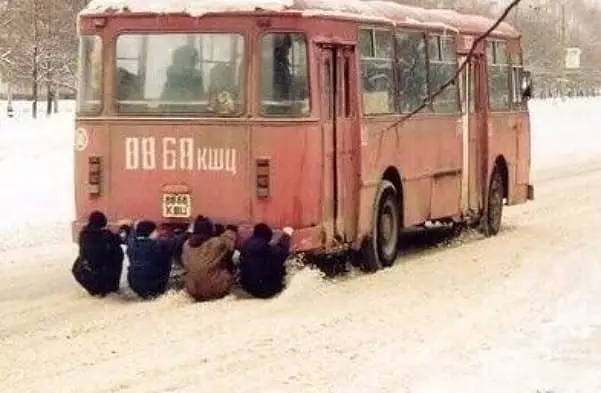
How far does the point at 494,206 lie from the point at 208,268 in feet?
26.1

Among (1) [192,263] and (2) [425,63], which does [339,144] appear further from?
(2) [425,63]

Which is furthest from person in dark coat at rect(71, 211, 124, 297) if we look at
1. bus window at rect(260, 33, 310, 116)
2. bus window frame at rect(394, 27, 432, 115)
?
bus window frame at rect(394, 27, 432, 115)

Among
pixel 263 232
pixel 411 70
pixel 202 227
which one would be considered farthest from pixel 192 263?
pixel 411 70

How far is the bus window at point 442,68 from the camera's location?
57.6 feet

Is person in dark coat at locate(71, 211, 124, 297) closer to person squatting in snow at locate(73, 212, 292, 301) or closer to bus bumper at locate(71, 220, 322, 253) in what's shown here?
person squatting in snow at locate(73, 212, 292, 301)

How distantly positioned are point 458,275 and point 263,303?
2925 mm

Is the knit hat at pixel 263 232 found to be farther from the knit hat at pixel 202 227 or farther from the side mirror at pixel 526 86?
the side mirror at pixel 526 86

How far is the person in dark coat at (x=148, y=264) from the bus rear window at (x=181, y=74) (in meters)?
1.35

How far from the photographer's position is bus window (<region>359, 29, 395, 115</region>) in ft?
50.5

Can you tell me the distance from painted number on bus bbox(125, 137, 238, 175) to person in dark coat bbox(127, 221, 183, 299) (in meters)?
0.84

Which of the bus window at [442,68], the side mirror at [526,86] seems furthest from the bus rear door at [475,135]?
the side mirror at [526,86]

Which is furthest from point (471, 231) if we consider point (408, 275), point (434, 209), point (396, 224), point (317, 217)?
point (317, 217)

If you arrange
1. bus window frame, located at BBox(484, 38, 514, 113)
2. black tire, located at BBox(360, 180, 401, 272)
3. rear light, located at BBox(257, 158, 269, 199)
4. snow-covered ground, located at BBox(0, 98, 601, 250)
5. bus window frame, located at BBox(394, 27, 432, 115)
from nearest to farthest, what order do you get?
rear light, located at BBox(257, 158, 269, 199) < black tire, located at BBox(360, 180, 401, 272) < bus window frame, located at BBox(394, 27, 432, 115) < snow-covered ground, located at BBox(0, 98, 601, 250) < bus window frame, located at BBox(484, 38, 514, 113)

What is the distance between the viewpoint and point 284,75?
542 inches
